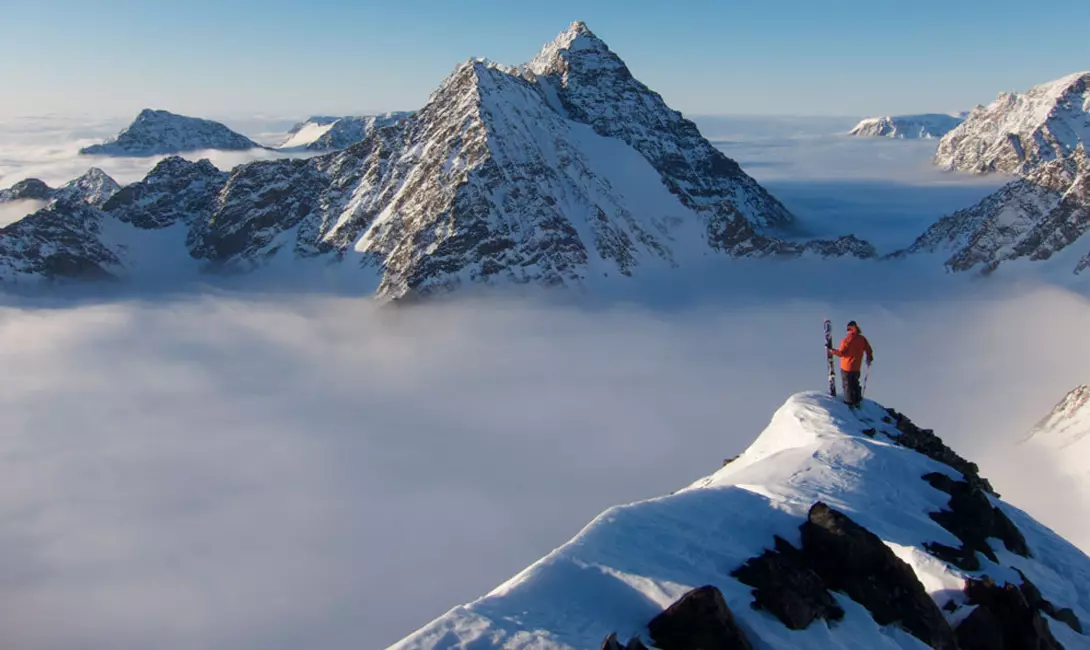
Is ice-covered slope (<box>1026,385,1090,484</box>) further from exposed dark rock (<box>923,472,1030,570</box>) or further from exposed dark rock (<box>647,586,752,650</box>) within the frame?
exposed dark rock (<box>647,586,752,650</box>)

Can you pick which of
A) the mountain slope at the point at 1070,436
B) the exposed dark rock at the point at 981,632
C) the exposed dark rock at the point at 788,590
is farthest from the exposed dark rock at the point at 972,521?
the mountain slope at the point at 1070,436

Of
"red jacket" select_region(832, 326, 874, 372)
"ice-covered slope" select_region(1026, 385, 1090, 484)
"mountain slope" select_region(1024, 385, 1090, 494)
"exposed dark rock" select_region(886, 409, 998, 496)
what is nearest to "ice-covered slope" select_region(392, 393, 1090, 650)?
"exposed dark rock" select_region(886, 409, 998, 496)

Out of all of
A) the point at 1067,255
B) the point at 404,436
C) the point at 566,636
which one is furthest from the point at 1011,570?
the point at 1067,255

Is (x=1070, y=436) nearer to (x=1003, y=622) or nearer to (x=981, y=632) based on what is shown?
(x=1003, y=622)

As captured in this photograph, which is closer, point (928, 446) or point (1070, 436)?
point (928, 446)

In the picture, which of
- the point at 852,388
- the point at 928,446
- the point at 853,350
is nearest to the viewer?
the point at 928,446

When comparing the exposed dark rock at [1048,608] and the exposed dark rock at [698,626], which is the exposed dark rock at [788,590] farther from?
the exposed dark rock at [1048,608]

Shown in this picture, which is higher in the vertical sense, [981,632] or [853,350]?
[853,350]

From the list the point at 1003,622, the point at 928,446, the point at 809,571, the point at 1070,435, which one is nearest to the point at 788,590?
the point at 809,571

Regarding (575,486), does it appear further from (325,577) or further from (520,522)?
(325,577)
